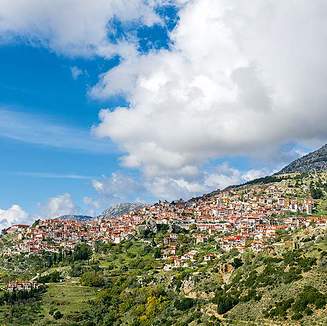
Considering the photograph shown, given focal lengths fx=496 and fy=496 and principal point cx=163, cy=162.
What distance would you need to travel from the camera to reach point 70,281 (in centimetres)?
14450

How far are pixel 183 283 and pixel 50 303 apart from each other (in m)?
34.6

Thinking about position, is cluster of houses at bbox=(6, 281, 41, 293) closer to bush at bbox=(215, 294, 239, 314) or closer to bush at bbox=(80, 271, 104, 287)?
bush at bbox=(80, 271, 104, 287)

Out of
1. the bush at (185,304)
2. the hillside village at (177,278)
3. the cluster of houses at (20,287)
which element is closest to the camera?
the hillside village at (177,278)

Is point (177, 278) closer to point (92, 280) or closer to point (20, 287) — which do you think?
→ point (92, 280)

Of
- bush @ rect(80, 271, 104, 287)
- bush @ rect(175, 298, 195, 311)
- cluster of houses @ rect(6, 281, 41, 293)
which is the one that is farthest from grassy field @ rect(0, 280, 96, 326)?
bush @ rect(175, 298, 195, 311)

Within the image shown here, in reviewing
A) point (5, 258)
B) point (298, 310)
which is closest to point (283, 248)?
point (298, 310)

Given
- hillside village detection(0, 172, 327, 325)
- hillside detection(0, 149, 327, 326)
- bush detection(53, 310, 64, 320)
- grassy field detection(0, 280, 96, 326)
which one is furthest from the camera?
bush detection(53, 310, 64, 320)

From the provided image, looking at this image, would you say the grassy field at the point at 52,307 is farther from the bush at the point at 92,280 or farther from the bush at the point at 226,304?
→ the bush at the point at 226,304

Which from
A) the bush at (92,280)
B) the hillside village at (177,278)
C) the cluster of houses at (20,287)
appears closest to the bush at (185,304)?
the hillside village at (177,278)

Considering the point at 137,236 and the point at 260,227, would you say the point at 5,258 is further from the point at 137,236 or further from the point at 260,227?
the point at 260,227

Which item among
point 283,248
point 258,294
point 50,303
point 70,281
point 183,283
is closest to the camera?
point 258,294

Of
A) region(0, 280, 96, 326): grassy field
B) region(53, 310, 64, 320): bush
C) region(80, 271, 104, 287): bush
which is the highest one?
region(80, 271, 104, 287): bush

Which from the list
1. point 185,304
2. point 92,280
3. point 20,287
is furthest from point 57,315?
point 185,304

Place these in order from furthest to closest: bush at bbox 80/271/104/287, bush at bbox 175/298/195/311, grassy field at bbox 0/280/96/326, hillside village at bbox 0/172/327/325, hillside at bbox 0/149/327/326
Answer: bush at bbox 80/271/104/287
grassy field at bbox 0/280/96/326
bush at bbox 175/298/195/311
hillside village at bbox 0/172/327/325
hillside at bbox 0/149/327/326
